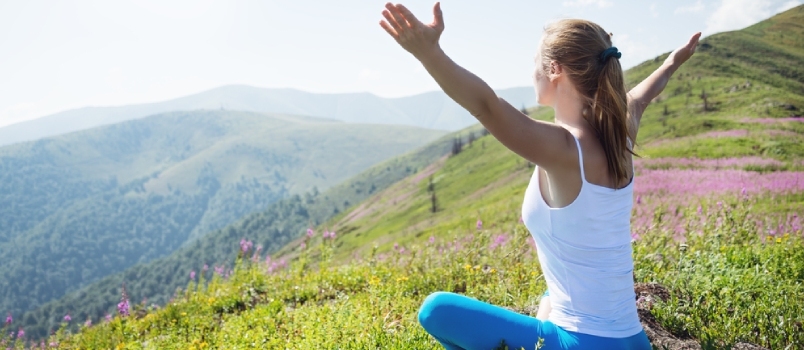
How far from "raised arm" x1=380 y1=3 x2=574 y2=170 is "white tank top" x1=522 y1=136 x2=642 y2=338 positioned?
382mm

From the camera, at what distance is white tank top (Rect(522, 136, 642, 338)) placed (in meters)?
2.88

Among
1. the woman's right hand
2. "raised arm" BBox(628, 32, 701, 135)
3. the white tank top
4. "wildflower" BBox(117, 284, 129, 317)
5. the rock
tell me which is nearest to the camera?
the white tank top

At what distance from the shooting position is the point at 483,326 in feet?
10.9

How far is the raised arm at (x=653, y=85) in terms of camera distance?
4332 millimetres

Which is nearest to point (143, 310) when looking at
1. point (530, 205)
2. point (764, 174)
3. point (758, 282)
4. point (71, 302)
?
point (530, 205)

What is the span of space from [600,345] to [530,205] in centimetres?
92

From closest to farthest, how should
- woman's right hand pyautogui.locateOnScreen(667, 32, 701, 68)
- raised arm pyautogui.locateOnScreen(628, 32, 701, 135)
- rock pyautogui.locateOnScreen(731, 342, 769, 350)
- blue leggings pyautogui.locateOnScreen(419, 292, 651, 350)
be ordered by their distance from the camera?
1. blue leggings pyautogui.locateOnScreen(419, 292, 651, 350)
2. raised arm pyautogui.locateOnScreen(628, 32, 701, 135)
3. rock pyautogui.locateOnScreen(731, 342, 769, 350)
4. woman's right hand pyautogui.locateOnScreen(667, 32, 701, 68)

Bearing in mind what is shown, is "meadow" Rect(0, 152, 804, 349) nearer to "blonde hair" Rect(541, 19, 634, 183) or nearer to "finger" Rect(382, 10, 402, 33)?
"blonde hair" Rect(541, 19, 634, 183)

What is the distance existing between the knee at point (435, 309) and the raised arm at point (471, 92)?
3.75 ft

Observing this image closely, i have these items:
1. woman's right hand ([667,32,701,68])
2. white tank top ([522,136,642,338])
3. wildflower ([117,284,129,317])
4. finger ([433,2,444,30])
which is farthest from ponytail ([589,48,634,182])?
wildflower ([117,284,129,317])

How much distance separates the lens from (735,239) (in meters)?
7.70

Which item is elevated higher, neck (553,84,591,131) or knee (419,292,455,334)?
neck (553,84,591,131)

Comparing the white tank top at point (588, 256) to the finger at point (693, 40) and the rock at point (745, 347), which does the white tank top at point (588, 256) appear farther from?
the finger at point (693, 40)

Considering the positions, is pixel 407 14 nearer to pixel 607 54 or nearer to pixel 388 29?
pixel 388 29
